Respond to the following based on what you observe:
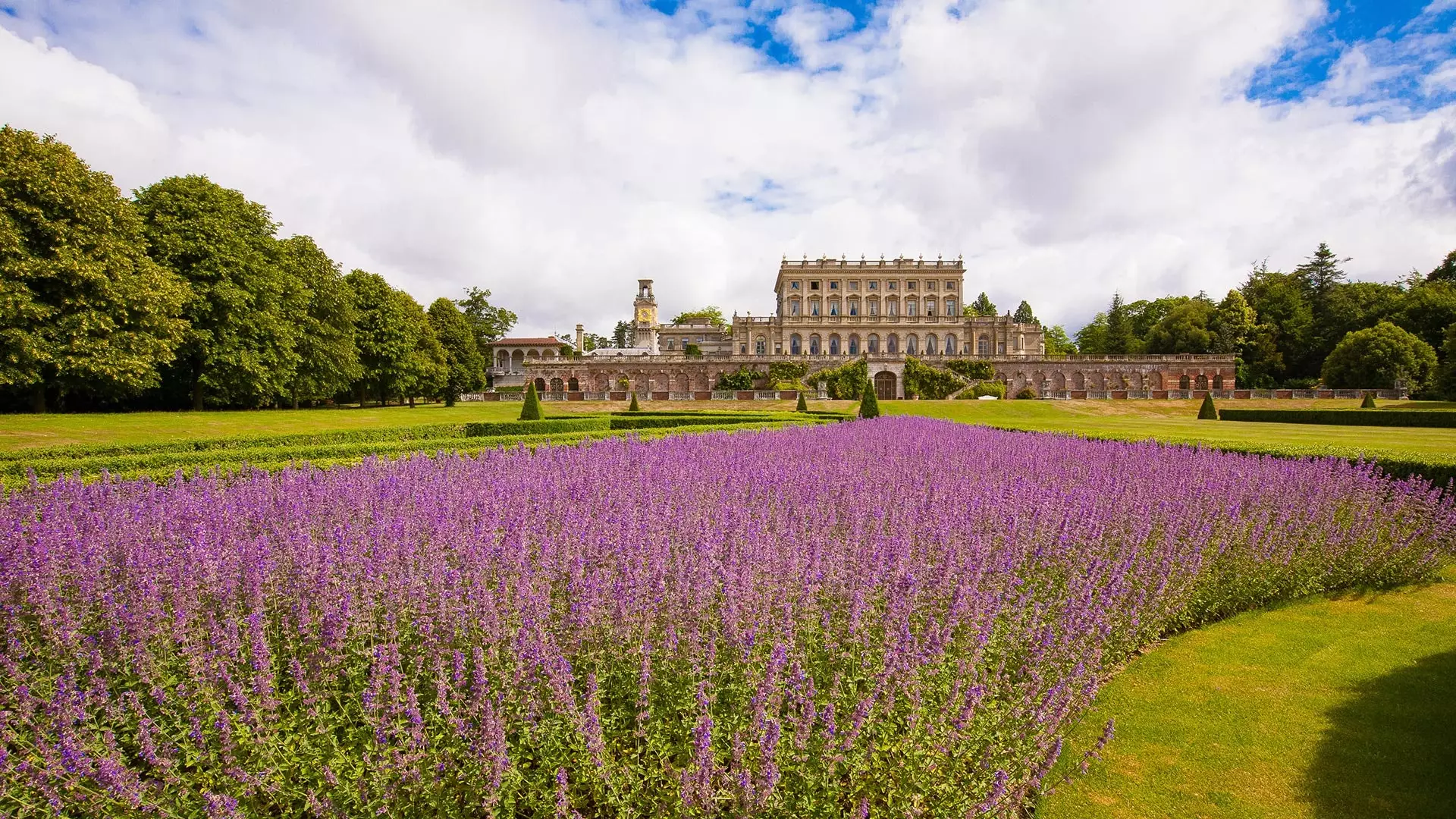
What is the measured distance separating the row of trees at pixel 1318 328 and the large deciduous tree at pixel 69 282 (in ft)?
228

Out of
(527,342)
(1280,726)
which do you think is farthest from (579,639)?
(527,342)

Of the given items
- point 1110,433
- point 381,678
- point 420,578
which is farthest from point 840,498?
point 1110,433

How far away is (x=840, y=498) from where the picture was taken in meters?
6.64

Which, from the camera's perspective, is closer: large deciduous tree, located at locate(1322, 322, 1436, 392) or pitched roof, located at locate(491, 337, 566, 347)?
large deciduous tree, located at locate(1322, 322, 1436, 392)

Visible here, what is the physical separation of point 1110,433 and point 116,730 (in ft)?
59.1

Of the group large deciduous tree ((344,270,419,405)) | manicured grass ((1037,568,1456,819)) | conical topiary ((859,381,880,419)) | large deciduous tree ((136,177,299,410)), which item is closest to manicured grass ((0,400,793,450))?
large deciduous tree ((136,177,299,410))

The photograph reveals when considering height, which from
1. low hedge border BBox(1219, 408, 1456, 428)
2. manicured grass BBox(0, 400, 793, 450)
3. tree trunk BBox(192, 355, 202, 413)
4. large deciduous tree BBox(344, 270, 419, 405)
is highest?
large deciduous tree BBox(344, 270, 419, 405)

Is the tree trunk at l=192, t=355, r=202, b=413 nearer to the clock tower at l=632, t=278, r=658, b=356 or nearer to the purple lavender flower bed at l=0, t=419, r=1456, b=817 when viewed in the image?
the purple lavender flower bed at l=0, t=419, r=1456, b=817

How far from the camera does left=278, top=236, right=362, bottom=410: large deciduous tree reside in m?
32.7

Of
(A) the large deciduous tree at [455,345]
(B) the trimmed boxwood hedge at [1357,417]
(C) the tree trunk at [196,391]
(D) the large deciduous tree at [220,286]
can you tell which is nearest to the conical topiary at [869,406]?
(B) the trimmed boxwood hedge at [1357,417]

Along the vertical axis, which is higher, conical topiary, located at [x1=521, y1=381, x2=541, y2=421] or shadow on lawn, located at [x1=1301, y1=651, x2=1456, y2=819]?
conical topiary, located at [x1=521, y1=381, x2=541, y2=421]

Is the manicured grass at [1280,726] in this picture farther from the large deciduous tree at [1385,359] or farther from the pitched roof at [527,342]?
the pitched roof at [527,342]

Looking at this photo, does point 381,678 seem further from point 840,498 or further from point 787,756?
point 840,498

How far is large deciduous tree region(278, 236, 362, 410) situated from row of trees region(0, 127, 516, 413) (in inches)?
3.2
